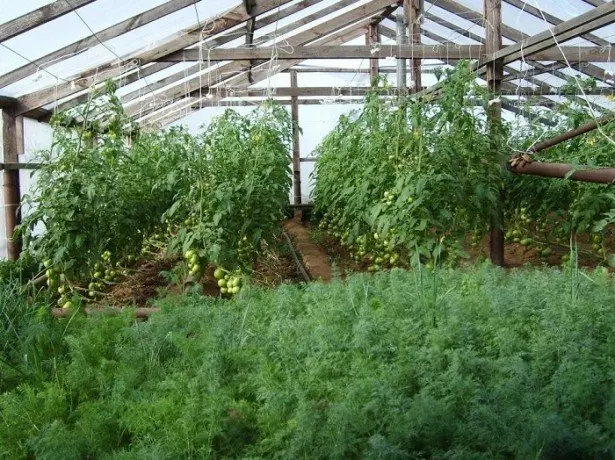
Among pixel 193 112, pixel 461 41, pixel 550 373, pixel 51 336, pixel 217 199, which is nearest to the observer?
pixel 550 373

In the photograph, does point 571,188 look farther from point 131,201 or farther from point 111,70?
point 111,70

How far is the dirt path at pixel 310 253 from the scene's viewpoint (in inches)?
230

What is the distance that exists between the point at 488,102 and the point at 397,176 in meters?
0.97

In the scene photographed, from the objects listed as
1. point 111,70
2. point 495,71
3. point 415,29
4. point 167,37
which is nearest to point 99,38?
point 111,70

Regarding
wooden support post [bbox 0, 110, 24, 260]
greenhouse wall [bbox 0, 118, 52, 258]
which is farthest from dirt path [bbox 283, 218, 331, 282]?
greenhouse wall [bbox 0, 118, 52, 258]

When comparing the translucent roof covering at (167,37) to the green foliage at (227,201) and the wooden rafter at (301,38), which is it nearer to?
the wooden rafter at (301,38)

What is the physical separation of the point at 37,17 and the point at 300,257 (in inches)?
127

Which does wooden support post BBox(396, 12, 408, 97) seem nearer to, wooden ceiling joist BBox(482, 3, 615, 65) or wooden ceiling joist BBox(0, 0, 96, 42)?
wooden ceiling joist BBox(482, 3, 615, 65)

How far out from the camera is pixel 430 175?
4707mm

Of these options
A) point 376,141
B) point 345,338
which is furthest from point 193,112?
point 345,338

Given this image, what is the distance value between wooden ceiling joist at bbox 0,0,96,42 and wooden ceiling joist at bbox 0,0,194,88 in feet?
3.15

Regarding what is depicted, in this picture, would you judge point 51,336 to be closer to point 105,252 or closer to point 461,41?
point 105,252

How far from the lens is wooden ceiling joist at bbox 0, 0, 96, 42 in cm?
484

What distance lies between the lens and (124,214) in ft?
16.3
